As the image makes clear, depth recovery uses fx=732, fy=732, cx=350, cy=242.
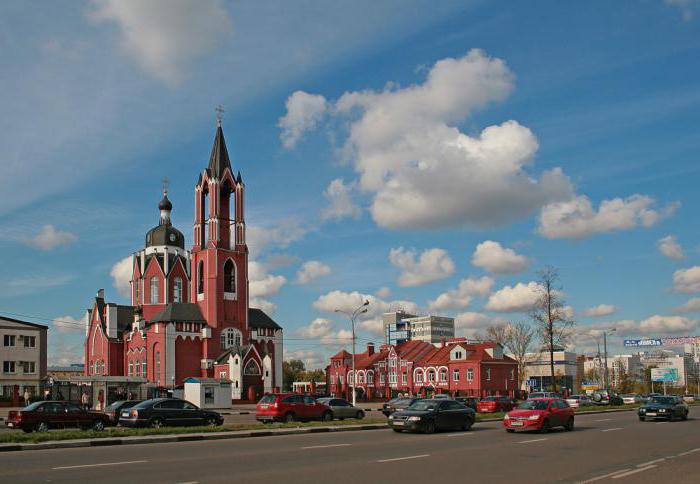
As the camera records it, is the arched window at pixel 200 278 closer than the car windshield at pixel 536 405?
No

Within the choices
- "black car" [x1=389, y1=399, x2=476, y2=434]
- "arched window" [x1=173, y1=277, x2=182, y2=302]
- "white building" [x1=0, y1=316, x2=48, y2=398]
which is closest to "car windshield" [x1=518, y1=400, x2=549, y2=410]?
"black car" [x1=389, y1=399, x2=476, y2=434]

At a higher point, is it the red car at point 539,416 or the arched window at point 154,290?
the arched window at point 154,290

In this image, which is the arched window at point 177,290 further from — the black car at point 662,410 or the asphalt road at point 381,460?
the asphalt road at point 381,460

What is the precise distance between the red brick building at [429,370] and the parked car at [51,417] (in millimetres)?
56380

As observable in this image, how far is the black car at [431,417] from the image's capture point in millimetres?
27125

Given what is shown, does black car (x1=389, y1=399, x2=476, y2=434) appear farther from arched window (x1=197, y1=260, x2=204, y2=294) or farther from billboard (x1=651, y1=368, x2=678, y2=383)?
billboard (x1=651, y1=368, x2=678, y2=383)

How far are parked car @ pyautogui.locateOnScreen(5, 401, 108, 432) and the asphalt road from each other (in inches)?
290

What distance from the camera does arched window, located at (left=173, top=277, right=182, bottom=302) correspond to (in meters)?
93.9

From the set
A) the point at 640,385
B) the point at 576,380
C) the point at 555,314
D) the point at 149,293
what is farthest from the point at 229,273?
the point at 576,380

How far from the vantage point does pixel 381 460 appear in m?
17.8

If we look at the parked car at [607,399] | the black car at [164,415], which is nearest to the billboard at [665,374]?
the parked car at [607,399]

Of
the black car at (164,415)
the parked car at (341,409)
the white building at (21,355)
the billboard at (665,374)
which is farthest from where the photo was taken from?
the billboard at (665,374)

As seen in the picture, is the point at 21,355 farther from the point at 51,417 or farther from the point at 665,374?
the point at 665,374

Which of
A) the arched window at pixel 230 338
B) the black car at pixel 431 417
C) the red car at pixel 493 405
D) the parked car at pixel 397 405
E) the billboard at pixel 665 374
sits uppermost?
the arched window at pixel 230 338
